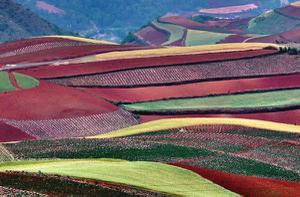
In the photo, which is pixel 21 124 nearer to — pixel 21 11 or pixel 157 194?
pixel 157 194

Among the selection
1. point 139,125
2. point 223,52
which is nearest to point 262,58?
point 223,52

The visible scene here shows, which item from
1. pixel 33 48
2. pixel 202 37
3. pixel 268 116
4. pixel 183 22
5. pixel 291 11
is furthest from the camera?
pixel 291 11

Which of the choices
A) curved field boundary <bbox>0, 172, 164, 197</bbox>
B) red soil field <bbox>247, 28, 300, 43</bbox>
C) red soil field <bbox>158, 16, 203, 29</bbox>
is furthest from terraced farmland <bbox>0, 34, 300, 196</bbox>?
red soil field <bbox>158, 16, 203, 29</bbox>

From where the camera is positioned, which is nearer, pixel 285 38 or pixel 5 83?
pixel 5 83

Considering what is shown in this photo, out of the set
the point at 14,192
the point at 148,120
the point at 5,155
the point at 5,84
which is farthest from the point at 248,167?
the point at 5,84

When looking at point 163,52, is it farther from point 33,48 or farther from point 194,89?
point 194,89

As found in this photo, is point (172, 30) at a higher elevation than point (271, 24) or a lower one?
higher
